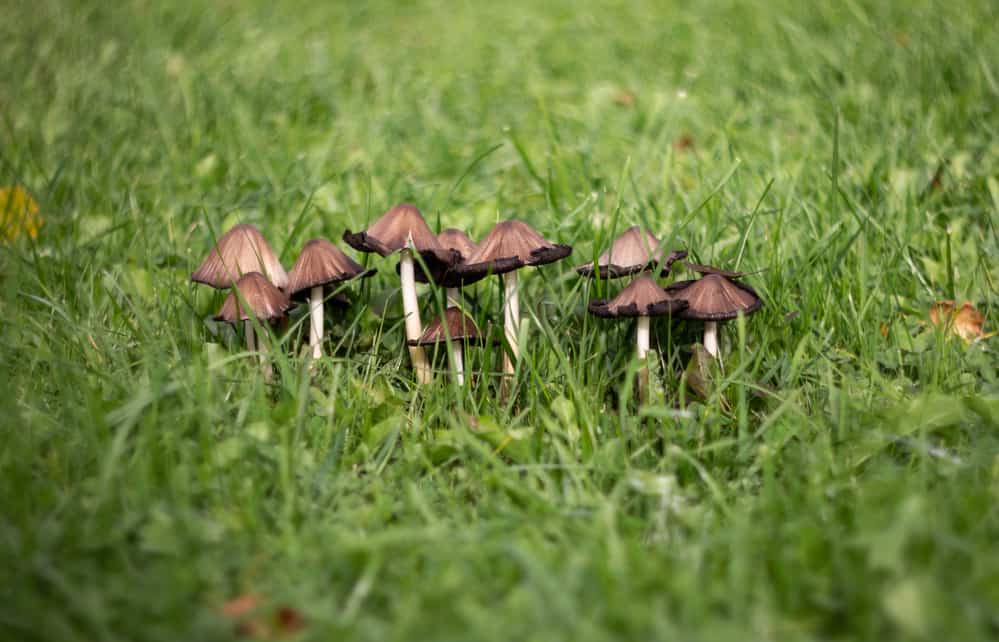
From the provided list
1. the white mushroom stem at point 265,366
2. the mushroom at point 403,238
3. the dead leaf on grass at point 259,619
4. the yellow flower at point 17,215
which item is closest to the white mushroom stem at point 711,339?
the mushroom at point 403,238

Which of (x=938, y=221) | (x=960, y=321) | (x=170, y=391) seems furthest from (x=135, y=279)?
(x=938, y=221)

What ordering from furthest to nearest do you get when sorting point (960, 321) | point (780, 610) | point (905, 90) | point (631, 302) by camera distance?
point (905, 90) < point (960, 321) < point (631, 302) < point (780, 610)

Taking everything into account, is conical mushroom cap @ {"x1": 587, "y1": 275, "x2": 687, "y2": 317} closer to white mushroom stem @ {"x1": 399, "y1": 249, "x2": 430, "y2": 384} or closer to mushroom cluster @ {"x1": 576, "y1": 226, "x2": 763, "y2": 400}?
mushroom cluster @ {"x1": 576, "y1": 226, "x2": 763, "y2": 400}

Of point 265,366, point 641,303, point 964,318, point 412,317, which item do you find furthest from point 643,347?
point 964,318

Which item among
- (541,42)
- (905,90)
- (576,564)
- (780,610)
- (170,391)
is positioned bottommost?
(780,610)

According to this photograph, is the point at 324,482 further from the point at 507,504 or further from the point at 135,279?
the point at 135,279

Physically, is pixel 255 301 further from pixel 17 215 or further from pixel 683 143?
pixel 683 143
